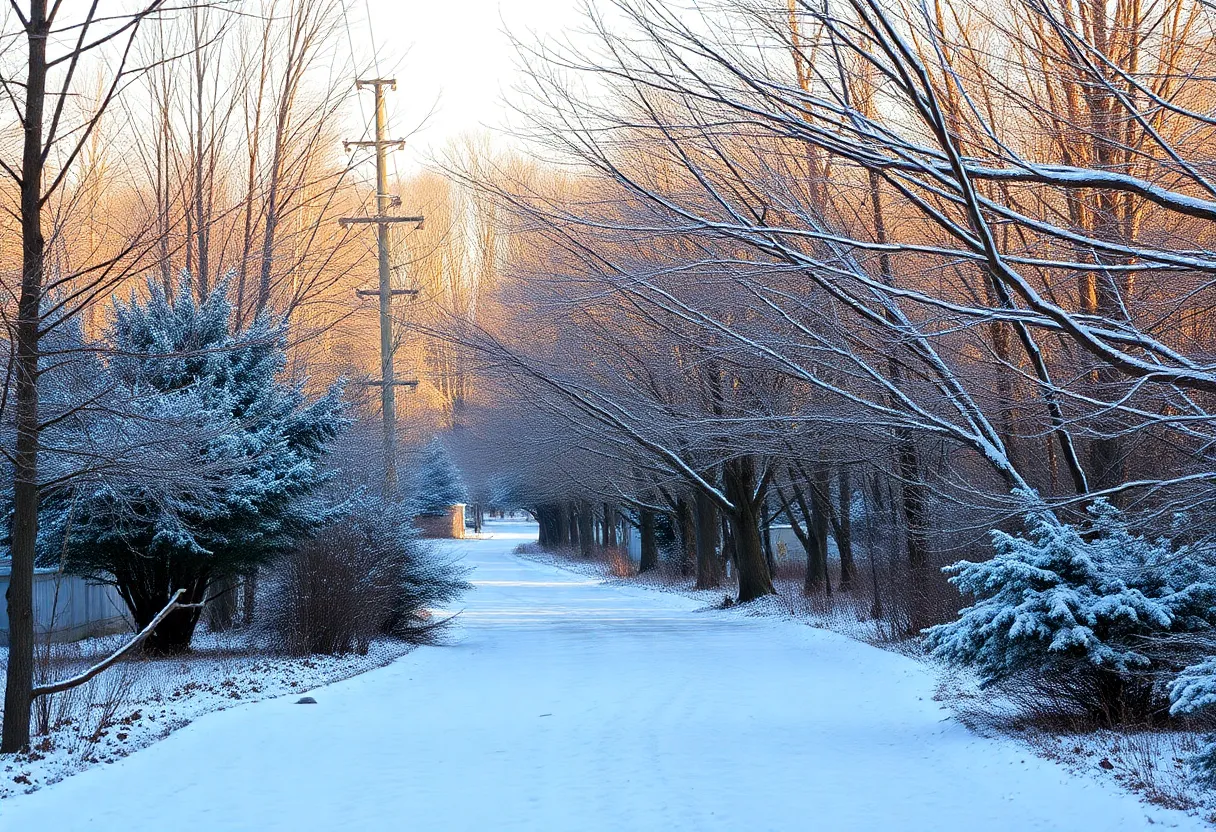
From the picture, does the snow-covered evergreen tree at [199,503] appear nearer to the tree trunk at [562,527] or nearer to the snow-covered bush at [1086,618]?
the snow-covered bush at [1086,618]

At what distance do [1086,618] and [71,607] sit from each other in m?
13.7

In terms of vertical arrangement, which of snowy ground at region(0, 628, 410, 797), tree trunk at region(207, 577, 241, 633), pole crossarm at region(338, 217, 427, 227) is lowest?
snowy ground at region(0, 628, 410, 797)

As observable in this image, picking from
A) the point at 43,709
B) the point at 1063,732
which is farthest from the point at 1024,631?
the point at 43,709

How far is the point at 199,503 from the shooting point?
512 inches

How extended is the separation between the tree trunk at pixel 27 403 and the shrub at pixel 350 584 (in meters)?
7.17

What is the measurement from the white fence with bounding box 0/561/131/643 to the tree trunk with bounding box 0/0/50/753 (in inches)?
246

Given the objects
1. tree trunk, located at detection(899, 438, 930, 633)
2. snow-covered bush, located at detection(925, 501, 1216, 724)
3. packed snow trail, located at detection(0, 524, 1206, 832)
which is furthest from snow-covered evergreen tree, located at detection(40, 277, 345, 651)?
snow-covered bush, located at detection(925, 501, 1216, 724)

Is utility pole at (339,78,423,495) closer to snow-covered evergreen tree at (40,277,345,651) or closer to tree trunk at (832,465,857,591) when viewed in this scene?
snow-covered evergreen tree at (40,277,345,651)

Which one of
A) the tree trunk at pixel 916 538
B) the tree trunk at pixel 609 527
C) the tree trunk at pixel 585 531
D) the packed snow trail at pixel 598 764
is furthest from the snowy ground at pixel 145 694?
the tree trunk at pixel 585 531

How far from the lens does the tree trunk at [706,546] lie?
3091 centimetres

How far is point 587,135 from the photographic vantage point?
8297 millimetres

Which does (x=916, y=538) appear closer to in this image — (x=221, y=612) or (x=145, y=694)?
(x=145, y=694)

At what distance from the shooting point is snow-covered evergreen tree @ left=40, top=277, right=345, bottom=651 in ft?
45.1

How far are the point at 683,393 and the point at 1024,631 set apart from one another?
14405 millimetres
